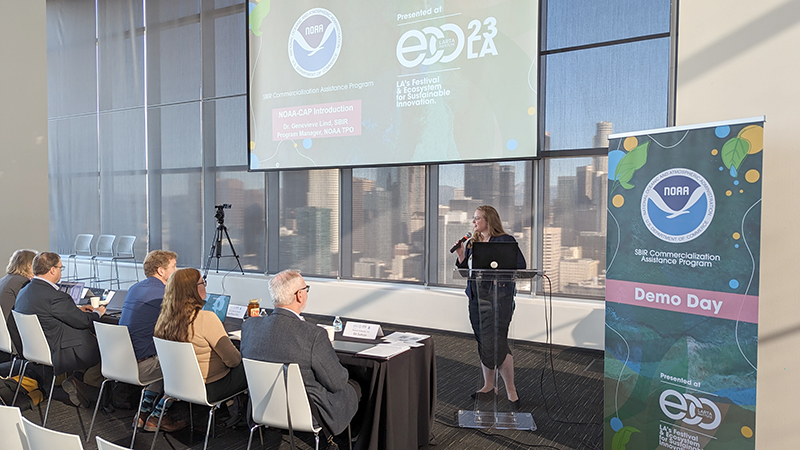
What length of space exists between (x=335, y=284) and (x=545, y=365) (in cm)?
321

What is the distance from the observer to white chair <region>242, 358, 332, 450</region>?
2.54 meters

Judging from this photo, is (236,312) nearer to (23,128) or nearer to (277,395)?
(277,395)

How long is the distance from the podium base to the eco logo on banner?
2.29 ft

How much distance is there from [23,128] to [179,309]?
4718 mm

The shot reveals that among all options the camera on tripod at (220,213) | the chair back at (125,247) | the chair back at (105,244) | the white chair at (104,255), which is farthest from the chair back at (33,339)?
the chair back at (105,244)

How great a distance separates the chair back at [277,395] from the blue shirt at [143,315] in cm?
121

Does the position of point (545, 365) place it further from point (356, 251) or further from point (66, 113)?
point (66, 113)

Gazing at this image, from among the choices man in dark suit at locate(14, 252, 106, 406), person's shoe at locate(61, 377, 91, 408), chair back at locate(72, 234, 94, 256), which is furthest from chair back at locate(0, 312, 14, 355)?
chair back at locate(72, 234, 94, 256)

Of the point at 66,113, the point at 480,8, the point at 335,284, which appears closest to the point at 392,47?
the point at 480,8

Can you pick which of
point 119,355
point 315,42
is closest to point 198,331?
point 119,355

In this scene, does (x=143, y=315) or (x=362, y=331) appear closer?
(x=362, y=331)

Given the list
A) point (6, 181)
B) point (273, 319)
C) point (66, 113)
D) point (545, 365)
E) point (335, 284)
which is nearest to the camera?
point (273, 319)

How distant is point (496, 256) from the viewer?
355 cm

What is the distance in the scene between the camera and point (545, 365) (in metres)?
5.11
